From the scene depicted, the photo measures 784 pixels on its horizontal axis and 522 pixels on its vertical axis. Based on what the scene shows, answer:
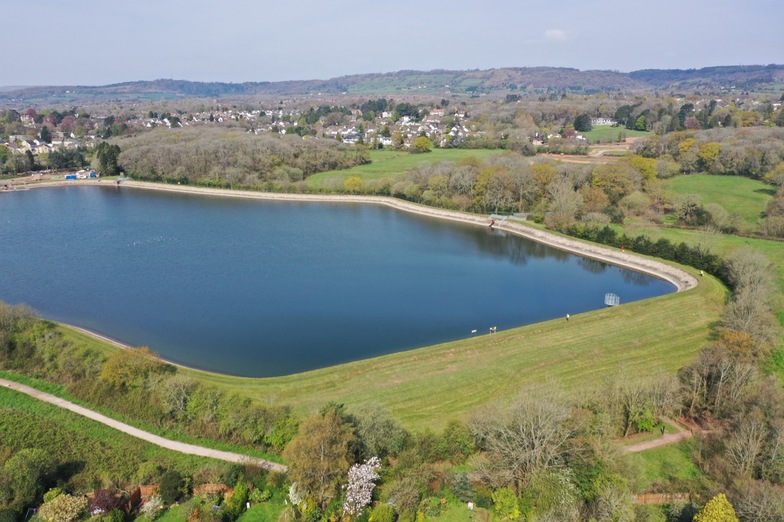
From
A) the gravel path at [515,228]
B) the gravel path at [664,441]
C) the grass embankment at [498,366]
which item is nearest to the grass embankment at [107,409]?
the grass embankment at [498,366]

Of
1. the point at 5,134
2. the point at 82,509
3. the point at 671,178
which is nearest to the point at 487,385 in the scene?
the point at 82,509

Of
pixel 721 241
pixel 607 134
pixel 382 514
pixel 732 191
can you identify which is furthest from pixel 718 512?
pixel 607 134

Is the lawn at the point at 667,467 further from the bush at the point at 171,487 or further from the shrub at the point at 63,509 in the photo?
the shrub at the point at 63,509

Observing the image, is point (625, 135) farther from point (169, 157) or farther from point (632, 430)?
point (632, 430)

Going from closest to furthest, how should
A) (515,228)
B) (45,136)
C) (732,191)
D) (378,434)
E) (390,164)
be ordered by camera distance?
A: 1. (378,434)
2. (515,228)
3. (732,191)
4. (390,164)
5. (45,136)

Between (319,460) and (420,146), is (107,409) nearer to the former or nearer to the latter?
(319,460)

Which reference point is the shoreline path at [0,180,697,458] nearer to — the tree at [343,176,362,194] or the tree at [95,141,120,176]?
the tree at [343,176,362,194]
